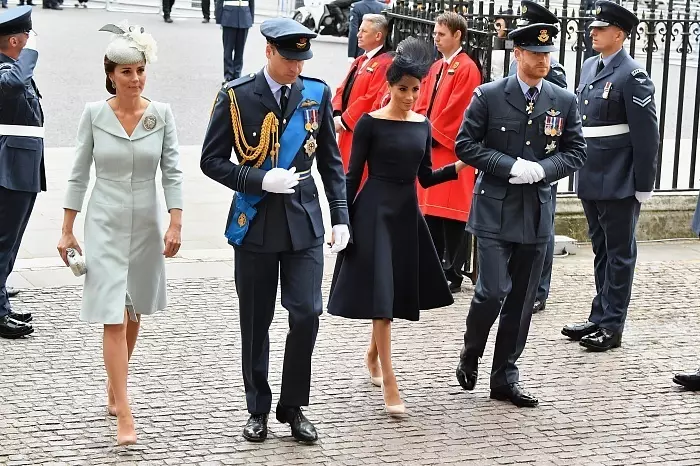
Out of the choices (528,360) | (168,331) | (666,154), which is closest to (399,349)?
Answer: (528,360)

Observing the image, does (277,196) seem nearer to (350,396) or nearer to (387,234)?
(387,234)

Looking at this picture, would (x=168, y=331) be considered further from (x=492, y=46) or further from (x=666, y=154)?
(x=666, y=154)

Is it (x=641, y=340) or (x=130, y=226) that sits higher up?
(x=130, y=226)

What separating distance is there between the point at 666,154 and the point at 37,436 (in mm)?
8860

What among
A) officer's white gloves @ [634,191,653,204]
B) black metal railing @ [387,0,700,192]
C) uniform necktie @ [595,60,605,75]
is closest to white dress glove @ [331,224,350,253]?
officer's white gloves @ [634,191,653,204]

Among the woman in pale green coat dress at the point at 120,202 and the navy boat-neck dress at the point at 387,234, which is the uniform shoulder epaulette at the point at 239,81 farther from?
the navy boat-neck dress at the point at 387,234

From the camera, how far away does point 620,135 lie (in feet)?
25.2

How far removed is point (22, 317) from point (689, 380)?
380 cm

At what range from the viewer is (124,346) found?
5.81m

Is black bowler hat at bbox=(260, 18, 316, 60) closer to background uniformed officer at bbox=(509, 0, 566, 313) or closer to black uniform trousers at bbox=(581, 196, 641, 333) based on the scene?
background uniformed officer at bbox=(509, 0, 566, 313)

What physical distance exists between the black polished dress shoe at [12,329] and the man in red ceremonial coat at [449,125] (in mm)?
2770

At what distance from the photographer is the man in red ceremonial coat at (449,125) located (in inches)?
334

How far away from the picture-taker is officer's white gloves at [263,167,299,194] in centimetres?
565

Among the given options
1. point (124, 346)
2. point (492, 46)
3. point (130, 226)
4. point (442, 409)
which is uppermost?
point (492, 46)
